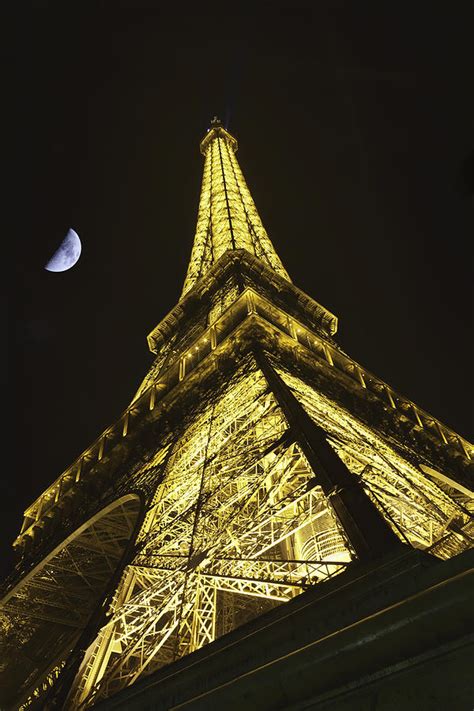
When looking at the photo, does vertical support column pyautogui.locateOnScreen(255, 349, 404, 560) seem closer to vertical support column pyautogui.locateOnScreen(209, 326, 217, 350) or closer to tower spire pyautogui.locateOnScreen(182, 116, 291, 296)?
vertical support column pyautogui.locateOnScreen(209, 326, 217, 350)

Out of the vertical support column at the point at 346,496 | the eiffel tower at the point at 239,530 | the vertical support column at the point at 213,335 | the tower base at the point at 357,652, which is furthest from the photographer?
the vertical support column at the point at 213,335

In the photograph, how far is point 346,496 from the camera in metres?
5.57

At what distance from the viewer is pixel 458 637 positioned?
2.82 meters

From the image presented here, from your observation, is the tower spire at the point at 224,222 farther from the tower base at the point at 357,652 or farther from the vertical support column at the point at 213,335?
the tower base at the point at 357,652

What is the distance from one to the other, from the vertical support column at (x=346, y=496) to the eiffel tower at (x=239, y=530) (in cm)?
3

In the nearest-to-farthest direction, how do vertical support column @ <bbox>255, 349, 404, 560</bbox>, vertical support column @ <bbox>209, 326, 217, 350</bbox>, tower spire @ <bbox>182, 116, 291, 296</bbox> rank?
1. vertical support column @ <bbox>255, 349, 404, 560</bbox>
2. vertical support column @ <bbox>209, 326, 217, 350</bbox>
3. tower spire @ <bbox>182, 116, 291, 296</bbox>

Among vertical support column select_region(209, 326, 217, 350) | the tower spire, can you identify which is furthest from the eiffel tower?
the tower spire

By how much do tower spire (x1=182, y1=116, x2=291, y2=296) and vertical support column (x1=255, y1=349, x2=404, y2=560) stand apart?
22339mm

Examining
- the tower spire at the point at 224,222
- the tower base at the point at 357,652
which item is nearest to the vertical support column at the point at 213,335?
the tower spire at the point at 224,222

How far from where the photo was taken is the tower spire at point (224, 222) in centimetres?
3466

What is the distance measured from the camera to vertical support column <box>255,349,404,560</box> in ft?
14.8

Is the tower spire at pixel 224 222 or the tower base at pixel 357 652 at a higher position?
the tower spire at pixel 224 222

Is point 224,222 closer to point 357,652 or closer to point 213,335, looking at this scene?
point 213,335

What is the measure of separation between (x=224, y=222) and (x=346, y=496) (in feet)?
114
